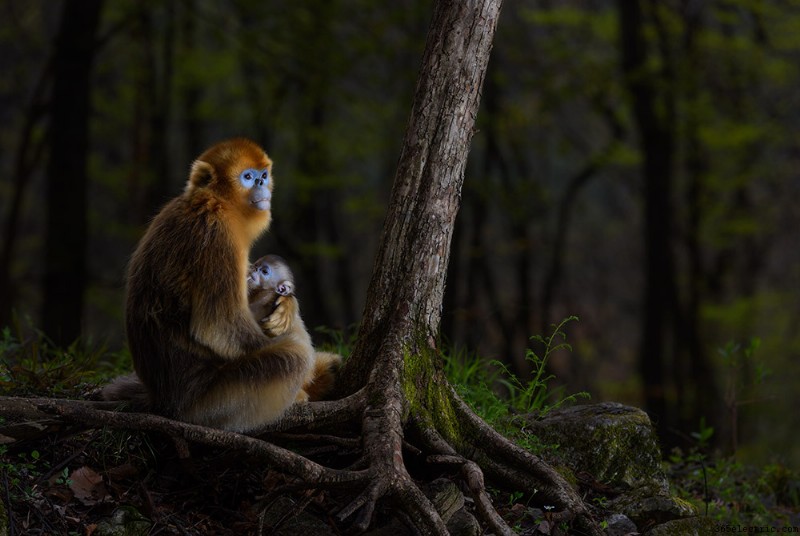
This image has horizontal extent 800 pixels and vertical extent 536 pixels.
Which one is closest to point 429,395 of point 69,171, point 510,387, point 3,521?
point 510,387

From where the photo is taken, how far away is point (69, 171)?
10.2 m

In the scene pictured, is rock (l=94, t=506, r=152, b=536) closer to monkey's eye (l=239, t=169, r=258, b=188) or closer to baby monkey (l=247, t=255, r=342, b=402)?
baby monkey (l=247, t=255, r=342, b=402)

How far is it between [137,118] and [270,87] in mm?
2497

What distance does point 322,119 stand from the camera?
16469mm

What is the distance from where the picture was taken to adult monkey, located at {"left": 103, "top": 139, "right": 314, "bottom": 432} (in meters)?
4.06

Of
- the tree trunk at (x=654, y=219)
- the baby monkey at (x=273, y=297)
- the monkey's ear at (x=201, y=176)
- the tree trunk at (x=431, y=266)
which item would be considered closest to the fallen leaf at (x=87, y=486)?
the baby monkey at (x=273, y=297)

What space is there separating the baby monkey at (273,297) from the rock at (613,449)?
134 cm

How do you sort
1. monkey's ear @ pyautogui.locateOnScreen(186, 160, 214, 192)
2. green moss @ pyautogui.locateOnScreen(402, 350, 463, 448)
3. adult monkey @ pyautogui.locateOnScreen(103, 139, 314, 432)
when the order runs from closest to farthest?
adult monkey @ pyautogui.locateOnScreen(103, 139, 314, 432)
monkey's ear @ pyautogui.locateOnScreen(186, 160, 214, 192)
green moss @ pyautogui.locateOnScreen(402, 350, 463, 448)

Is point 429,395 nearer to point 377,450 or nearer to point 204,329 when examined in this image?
point 377,450

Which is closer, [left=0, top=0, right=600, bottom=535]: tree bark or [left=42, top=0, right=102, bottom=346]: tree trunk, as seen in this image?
[left=0, top=0, right=600, bottom=535]: tree bark

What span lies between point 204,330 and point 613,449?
242 cm

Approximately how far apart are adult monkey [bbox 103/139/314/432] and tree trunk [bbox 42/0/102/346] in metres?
5.83

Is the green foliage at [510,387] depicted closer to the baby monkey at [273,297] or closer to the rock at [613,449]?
the rock at [613,449]

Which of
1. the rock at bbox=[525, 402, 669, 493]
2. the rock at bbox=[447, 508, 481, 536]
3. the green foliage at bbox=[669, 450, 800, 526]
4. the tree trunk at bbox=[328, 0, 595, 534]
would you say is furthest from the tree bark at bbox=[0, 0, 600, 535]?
the green foliage at bbox=[669, 450, 800, 526]
